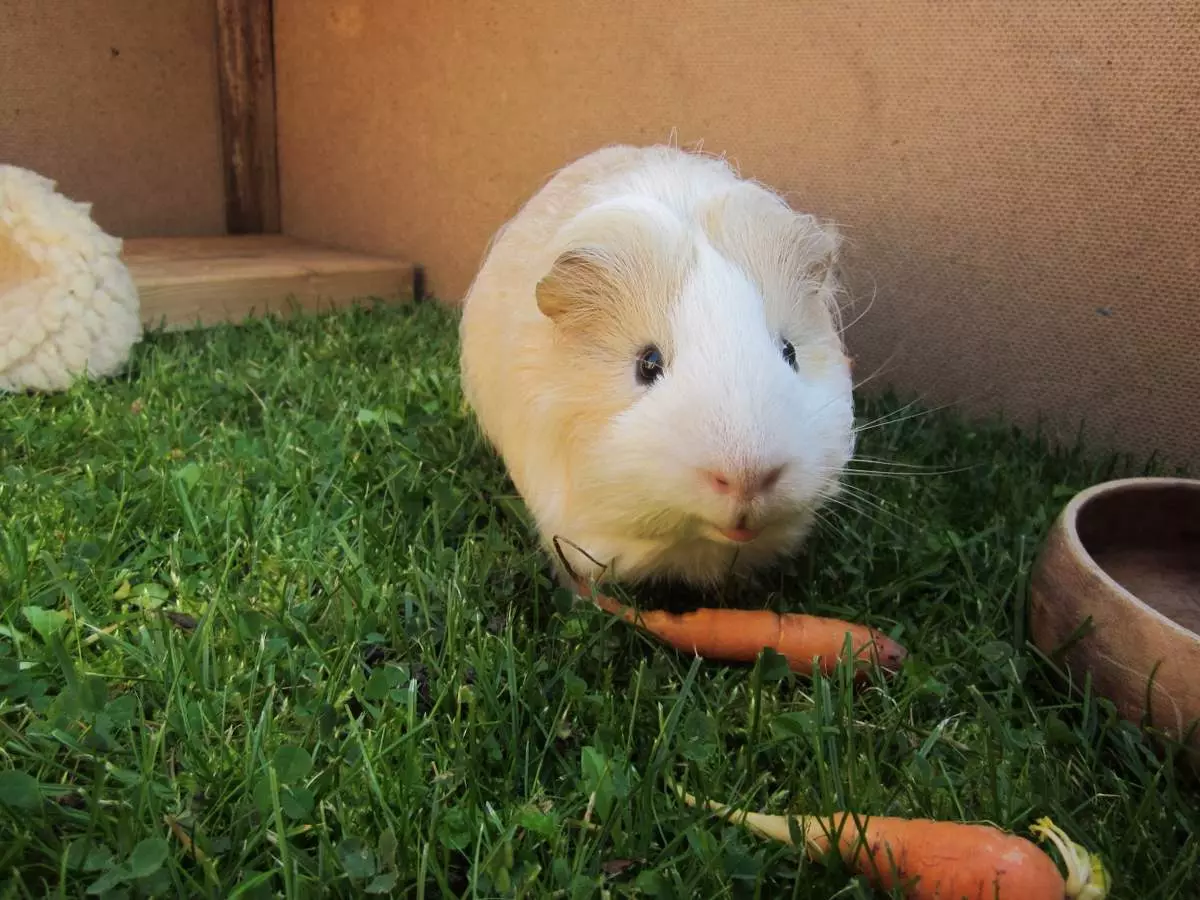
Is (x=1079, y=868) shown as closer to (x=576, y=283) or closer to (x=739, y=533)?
(x=739, y=533)

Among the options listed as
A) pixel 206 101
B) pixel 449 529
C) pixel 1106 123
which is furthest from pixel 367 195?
pixel 1106 123

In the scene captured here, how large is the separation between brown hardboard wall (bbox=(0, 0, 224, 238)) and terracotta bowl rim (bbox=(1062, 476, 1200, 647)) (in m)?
4.32

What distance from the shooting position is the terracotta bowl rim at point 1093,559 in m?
1.27

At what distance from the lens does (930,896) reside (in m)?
1.03

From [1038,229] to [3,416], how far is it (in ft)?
9.28

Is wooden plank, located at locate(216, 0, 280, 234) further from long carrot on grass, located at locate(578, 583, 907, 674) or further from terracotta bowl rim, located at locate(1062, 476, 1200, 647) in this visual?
terracotta bowl rim, located at locate(1062, 476, 1200, 647)

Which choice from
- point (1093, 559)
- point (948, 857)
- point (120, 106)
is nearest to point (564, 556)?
point (948, 857)

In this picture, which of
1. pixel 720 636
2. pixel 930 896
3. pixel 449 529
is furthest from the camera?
pixel 449 529

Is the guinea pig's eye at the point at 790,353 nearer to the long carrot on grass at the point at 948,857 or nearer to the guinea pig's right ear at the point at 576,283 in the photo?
the guinea pig's right ear at the point at 576,283

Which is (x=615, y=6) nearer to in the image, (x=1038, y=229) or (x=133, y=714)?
(x=1038, y=229)

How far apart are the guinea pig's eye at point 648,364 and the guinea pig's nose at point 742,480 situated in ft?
0.82

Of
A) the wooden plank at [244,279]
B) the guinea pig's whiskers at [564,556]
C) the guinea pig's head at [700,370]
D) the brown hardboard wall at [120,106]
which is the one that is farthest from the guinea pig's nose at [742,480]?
the brown hardboard wall at [120,106]

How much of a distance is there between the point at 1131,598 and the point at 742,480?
0.63 meters

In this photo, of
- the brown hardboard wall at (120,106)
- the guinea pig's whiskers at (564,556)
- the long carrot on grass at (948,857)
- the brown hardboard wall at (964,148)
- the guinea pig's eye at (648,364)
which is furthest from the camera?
the brown hardboard wall at (120,106)
